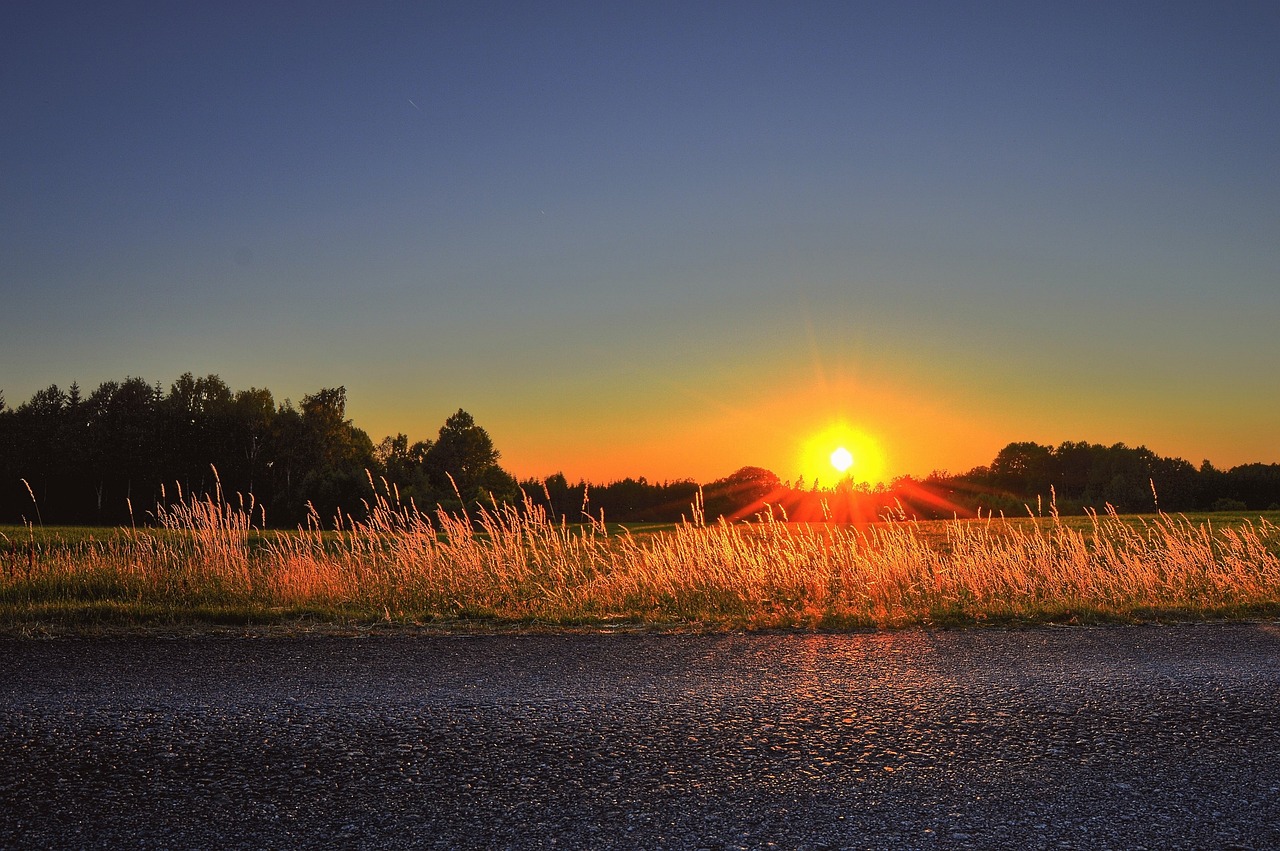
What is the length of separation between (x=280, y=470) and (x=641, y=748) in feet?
210

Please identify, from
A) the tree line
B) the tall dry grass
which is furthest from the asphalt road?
the tree line

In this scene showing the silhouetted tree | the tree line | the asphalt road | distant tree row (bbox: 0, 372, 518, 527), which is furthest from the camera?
the silhouetted tree

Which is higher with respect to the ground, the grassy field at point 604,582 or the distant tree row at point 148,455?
the distant tree row at point 148,455

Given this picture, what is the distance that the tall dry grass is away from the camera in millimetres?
9281

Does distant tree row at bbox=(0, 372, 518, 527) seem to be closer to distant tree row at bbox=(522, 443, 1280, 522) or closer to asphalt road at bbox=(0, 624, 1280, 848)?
distant tree row at bbox=(522, 443, 1280, 522)

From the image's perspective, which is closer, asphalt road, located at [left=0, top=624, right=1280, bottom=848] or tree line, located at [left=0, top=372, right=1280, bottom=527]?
asphalt road, located at [left=0, top=624, right=1280, bottom=848]

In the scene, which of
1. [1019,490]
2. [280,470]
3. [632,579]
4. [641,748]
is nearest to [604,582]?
[632,579]

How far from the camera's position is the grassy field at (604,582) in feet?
29.5

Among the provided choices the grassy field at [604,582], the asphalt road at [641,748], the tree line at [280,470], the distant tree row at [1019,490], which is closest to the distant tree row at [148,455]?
the tree line at [280,470]

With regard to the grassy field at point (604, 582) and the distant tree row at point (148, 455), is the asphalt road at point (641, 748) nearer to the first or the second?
the grassy field at point (604, 582)

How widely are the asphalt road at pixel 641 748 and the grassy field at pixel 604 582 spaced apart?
6.75ft

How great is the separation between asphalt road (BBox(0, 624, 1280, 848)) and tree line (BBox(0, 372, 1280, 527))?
41.9 meters

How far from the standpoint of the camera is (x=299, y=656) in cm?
684

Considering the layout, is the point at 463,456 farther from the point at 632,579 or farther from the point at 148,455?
the point at 632,579
